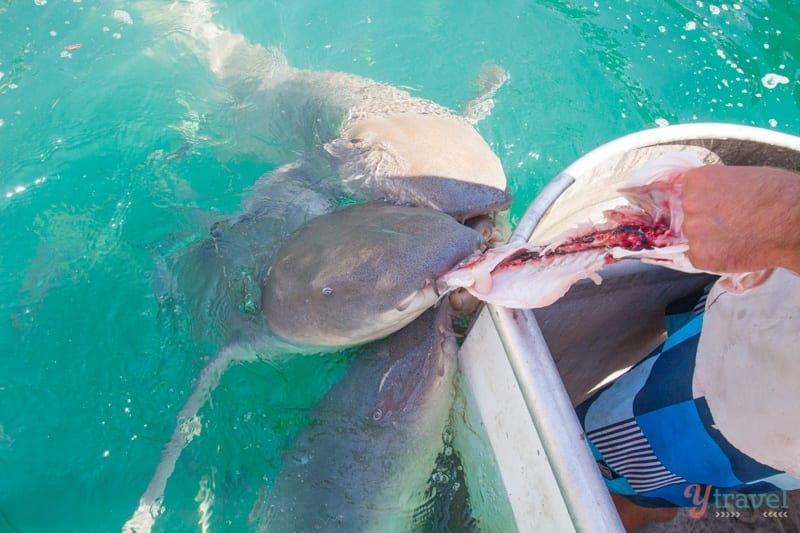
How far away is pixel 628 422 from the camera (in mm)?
2602

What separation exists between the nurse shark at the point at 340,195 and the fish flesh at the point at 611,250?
589 mm

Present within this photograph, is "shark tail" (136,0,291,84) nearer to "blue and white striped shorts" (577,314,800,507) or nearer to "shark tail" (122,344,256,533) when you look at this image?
"shark tail" (122,344,256,533)

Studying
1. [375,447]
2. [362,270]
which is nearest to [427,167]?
[362,270]

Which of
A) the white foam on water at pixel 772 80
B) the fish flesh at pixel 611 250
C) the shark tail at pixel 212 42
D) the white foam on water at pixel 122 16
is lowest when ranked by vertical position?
the white foam on water at pixel 772 80

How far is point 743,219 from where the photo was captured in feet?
4.60

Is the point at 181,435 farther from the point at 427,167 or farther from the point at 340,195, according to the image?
the point at 427,167

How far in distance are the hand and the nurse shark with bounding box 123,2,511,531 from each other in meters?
1.29

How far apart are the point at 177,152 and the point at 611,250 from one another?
4.16 m

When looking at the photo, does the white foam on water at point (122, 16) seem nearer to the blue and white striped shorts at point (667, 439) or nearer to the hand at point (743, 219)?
the blue and white striped shorts at point (667, 439)

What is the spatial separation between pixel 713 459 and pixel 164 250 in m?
3.73

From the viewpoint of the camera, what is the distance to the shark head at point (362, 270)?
2.67 metres

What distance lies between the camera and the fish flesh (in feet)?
5.46

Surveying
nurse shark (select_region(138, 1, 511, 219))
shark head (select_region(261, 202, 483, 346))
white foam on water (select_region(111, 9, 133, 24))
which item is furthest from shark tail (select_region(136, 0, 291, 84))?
shark head (select_region(261, 202, 483, 346))

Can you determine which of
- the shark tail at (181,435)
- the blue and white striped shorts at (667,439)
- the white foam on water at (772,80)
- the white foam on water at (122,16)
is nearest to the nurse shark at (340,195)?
the shark tail at (181,435)
